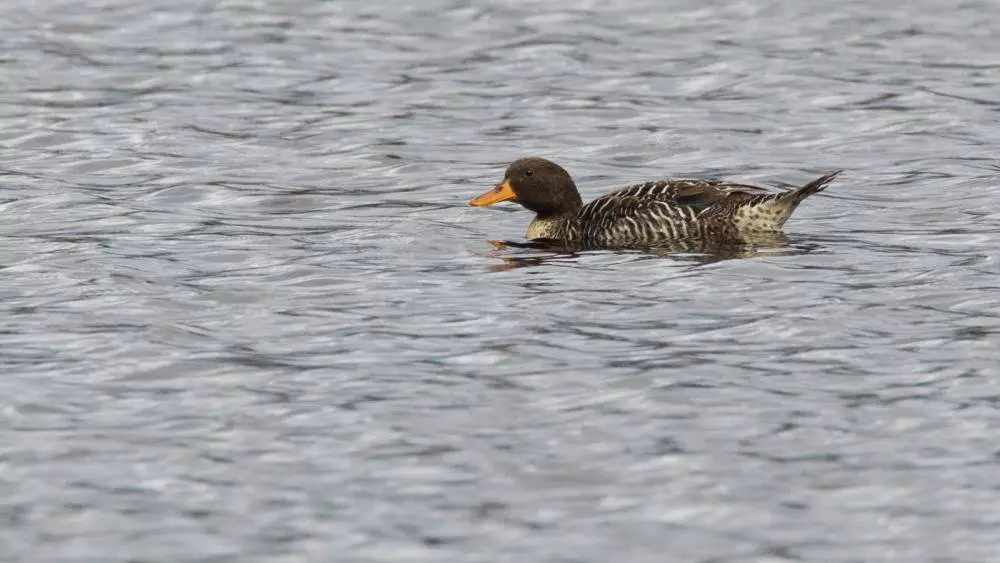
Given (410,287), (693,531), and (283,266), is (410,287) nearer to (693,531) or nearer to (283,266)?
(283,266)

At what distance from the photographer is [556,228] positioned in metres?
15.8

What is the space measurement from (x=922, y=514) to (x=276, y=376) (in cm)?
400

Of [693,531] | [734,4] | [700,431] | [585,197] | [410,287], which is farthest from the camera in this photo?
[734,4]

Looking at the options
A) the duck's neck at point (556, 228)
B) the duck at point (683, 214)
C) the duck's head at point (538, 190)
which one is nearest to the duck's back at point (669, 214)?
the duck at point (683, 214)

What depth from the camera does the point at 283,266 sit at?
14.4 m

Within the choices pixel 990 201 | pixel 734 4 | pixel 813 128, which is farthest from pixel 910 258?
pixel 734 4

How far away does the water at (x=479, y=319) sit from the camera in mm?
8969

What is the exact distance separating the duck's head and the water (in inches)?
17.5

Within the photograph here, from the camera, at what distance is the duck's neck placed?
616 inches

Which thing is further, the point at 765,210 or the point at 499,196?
the point at 499,196

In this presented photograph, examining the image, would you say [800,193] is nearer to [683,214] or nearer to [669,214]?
[683,214]

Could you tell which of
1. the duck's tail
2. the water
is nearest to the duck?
the duck's tail

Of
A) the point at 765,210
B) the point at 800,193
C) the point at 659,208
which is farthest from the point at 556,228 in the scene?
the point at 800,193

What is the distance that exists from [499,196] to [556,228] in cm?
61
